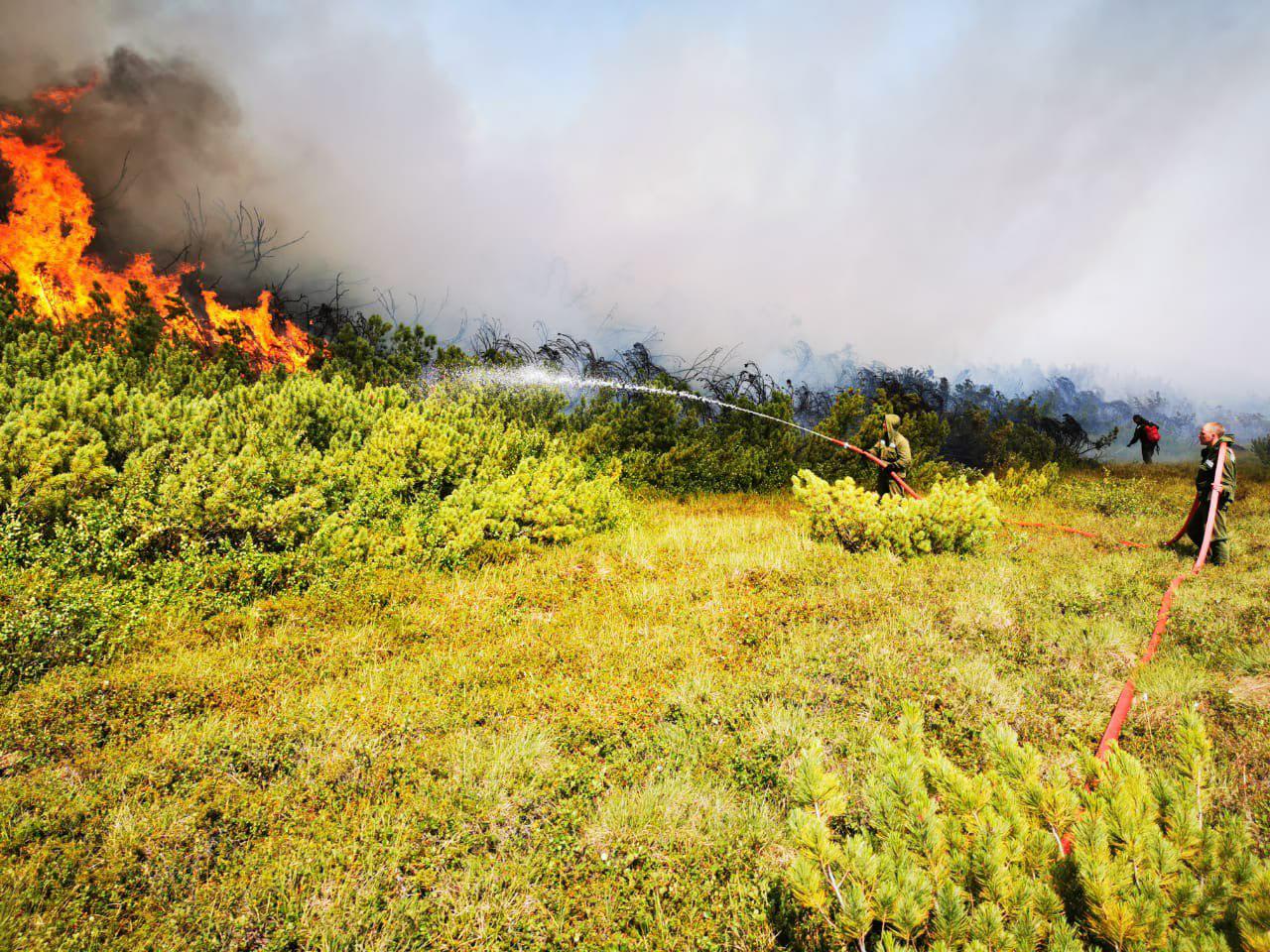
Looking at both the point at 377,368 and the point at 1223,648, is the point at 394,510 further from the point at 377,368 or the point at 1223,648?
the point at 1223,648

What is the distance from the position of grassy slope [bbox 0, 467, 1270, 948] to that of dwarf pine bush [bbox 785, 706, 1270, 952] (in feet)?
3.81

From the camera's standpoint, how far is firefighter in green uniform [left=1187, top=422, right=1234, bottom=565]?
24.0 ft

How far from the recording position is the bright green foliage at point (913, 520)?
24.9 ft

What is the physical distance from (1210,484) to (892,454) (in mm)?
4158

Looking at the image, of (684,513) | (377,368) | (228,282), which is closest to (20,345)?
(377,368)

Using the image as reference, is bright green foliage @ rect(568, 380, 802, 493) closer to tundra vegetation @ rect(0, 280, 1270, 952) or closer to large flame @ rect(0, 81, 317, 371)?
tundra vegetation @ rect(0, 280, 1270, 952)

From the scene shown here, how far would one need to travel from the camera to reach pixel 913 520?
763cm

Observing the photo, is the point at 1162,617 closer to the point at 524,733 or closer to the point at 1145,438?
the point at 1145,438

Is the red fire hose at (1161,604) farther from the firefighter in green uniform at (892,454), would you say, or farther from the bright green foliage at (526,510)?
the bright green foliage at (526,510)

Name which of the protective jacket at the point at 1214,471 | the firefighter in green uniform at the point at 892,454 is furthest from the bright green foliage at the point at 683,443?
the protective jacket at the point at 1214,471

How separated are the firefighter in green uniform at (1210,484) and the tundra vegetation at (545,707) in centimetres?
42

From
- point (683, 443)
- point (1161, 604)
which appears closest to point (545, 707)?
point (1161, 604)

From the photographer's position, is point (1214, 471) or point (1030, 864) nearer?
point (1030, 864)

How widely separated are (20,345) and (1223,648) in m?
15.6
